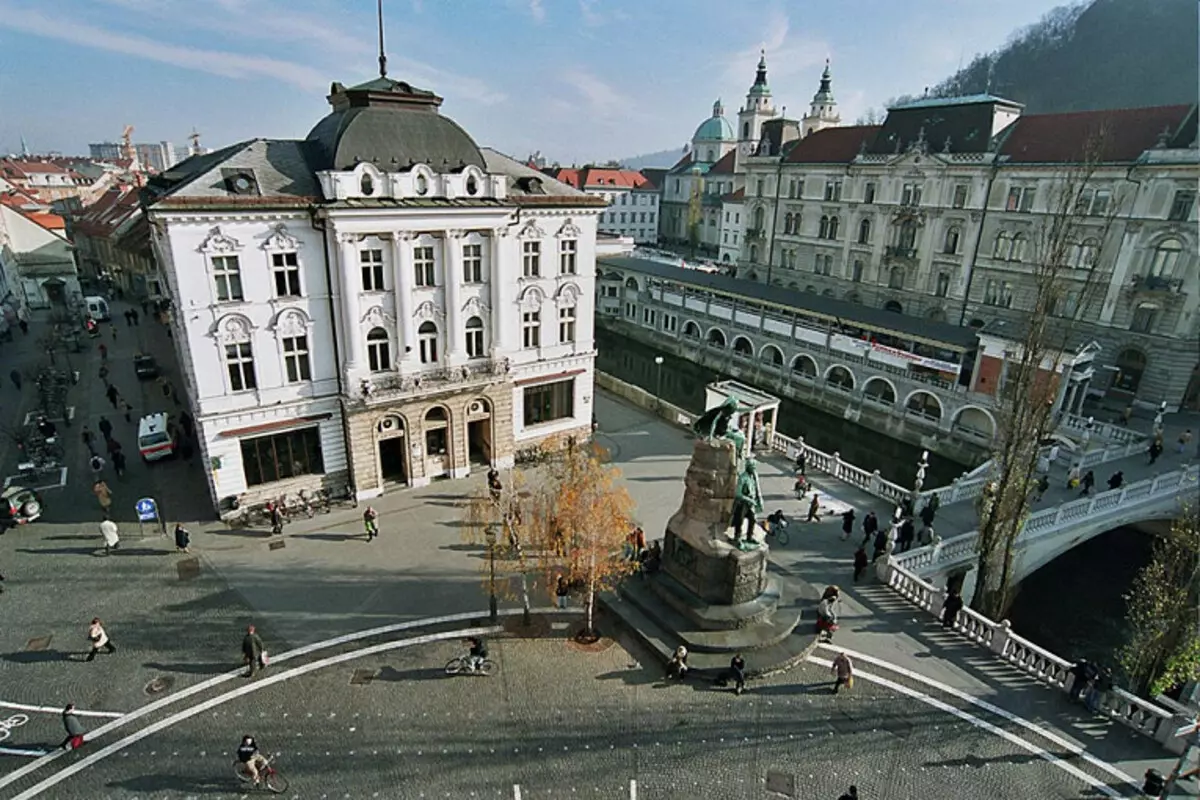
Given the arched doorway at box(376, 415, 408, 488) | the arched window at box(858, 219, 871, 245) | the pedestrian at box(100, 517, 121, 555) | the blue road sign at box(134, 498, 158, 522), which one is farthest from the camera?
the arched window at box(858, 219, 871, 245)

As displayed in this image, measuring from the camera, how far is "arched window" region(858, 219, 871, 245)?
220 ft

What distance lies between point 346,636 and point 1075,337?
178 ft

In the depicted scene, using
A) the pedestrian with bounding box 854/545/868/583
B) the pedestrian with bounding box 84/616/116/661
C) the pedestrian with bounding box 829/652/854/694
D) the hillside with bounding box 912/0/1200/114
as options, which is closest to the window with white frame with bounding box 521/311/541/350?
the pedestrian with bounding box 854/545/868/583

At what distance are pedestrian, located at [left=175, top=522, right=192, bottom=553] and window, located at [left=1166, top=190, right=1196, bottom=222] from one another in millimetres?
62956

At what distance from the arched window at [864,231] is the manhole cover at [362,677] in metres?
65.1

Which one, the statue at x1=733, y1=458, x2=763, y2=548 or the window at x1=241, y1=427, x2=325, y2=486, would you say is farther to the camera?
the window at x1=241, y1=427, x2=325, y2=486

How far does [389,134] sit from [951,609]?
2817cm

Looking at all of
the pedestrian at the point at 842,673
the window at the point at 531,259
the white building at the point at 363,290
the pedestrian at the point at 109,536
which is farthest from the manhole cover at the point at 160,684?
the window at the point at 531,259

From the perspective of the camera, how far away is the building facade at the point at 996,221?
45406 mm

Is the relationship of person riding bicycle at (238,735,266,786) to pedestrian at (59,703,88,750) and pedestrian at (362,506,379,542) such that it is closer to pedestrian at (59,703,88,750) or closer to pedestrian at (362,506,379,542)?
pedestrian at (59,703,88,750)

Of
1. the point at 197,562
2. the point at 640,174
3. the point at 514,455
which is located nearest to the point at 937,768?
the point at 514,455

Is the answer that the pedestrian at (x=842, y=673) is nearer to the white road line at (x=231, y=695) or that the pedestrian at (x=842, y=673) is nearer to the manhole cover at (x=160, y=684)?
the white road line at (x=231, y=695)

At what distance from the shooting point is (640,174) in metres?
132

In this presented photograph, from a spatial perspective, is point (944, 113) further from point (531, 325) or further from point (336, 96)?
point (336, 96)
